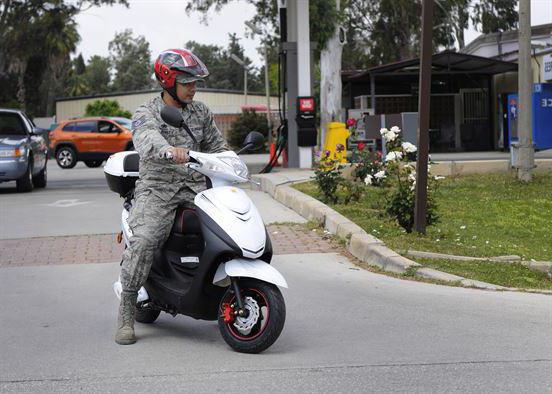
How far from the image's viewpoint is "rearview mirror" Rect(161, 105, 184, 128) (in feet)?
18.0

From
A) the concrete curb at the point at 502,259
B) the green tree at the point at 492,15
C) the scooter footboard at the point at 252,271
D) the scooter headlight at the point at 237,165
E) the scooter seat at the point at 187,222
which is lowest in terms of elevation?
the concrete curb at the point at 502,259

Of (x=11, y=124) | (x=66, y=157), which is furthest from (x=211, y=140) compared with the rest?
(x=66, y=157)

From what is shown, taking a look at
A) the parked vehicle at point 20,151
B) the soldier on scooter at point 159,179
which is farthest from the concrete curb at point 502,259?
the parked vehicle at point 20,151

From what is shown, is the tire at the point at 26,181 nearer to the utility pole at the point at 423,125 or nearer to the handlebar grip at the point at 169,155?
the utility pole at the point at 423,125

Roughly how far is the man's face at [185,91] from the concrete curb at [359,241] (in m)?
0.73

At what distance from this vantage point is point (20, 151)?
721 inches

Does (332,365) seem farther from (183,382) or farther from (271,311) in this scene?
(183,382)

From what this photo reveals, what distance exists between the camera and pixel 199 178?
6102 mm

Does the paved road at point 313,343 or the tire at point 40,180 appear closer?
the paved road at point 313,343

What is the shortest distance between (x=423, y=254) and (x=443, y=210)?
3641 mm

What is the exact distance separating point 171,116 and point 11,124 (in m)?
14.8

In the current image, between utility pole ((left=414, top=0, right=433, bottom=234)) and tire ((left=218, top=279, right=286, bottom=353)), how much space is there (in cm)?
480

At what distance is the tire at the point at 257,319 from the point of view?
18.2ft

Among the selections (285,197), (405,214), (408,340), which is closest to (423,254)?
(405,214)
